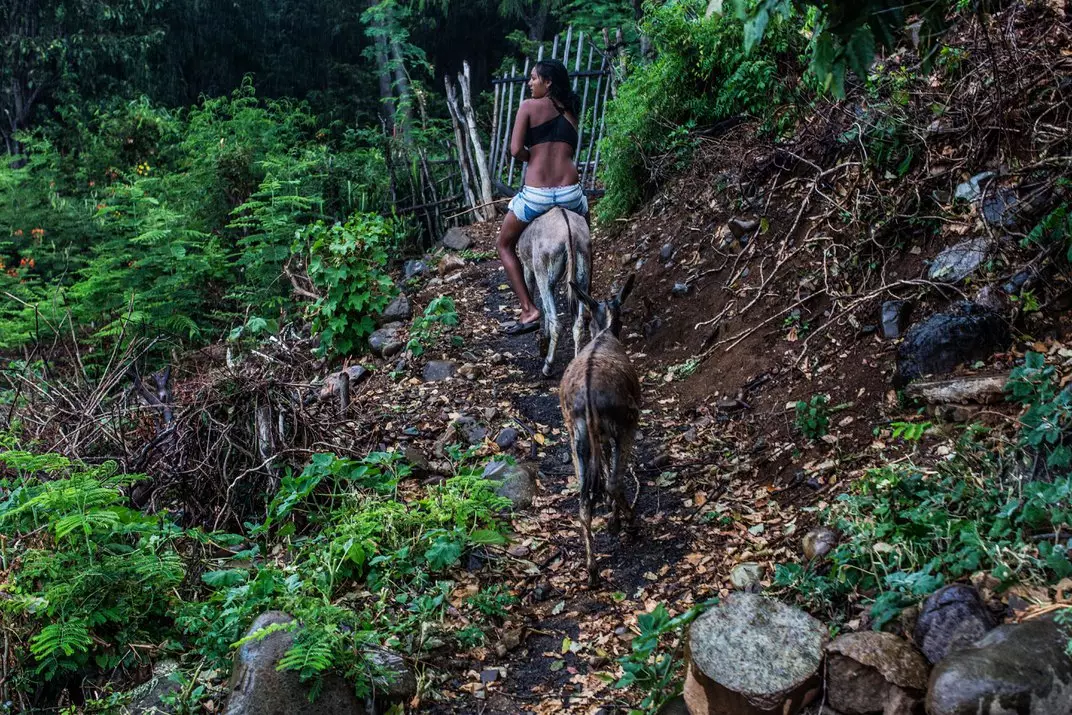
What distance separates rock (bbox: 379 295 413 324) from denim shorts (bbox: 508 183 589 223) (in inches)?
75.4

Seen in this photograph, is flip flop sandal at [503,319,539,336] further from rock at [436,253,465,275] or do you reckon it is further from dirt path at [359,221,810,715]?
rock at [436,253,465,275]

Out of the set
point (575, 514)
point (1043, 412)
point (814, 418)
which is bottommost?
point (575, 514)

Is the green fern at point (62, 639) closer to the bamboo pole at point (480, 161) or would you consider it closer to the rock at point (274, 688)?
the rock at point (274, 688)

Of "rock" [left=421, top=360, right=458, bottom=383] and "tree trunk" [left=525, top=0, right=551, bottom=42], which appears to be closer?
"rock" [left=421, top=360, right=458, bottom=383]

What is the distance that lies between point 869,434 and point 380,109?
18.8 metres

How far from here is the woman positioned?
7.49m

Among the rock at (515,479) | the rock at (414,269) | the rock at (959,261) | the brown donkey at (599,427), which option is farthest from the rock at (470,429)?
the rock at (414,269)

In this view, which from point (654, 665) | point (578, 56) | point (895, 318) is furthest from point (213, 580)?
point (578, 56)

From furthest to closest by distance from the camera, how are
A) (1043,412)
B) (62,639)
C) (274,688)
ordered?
1. (62,639)
2. (274,688)
3. (1043,412)

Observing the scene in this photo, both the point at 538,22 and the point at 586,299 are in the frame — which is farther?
the point at 538,22

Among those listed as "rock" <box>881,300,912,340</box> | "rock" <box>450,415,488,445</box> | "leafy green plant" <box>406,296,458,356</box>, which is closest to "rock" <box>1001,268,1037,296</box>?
"rock" <box>881,300,912,340</box>

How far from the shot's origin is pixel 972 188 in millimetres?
5461

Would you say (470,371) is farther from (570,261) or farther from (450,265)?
(450,265)

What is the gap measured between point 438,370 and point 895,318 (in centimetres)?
393
